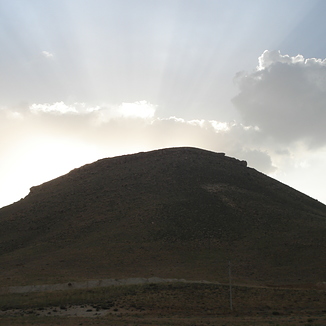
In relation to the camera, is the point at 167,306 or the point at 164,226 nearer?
the point at 167,306

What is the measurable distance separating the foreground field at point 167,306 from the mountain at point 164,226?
6643 millimetres

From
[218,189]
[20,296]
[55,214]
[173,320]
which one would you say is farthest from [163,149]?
[173,320]

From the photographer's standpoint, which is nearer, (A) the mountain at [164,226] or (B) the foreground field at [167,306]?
(B) the foreground field at [167,306]

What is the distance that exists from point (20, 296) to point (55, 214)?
112 feet

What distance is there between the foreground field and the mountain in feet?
21.8

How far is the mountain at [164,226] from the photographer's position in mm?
49250

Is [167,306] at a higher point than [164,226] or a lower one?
lower

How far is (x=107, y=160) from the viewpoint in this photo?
96312mm

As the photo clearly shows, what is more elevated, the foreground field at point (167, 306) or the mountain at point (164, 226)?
the mountain at point (164, 226)

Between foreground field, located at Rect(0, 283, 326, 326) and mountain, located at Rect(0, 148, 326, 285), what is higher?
mountain, located at Rect(0, 148, 326, 285)

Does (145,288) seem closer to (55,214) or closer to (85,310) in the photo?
(85,310)

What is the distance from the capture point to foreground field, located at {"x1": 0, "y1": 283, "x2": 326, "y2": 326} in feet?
92.8

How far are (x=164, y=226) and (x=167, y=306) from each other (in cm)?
2927

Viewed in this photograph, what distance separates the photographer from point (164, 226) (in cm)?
6281
